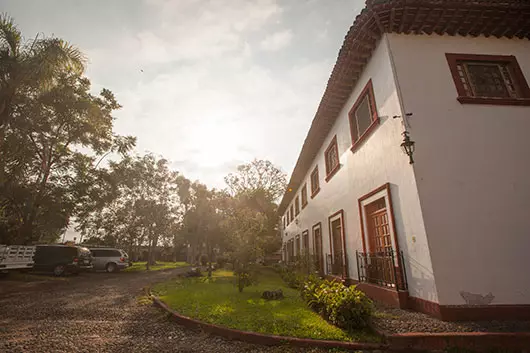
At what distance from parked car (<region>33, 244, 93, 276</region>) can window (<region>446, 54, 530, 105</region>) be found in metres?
20.1

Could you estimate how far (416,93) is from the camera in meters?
5.50

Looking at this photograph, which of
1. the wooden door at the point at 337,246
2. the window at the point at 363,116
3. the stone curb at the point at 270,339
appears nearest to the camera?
the stone curb at the point at 270,339

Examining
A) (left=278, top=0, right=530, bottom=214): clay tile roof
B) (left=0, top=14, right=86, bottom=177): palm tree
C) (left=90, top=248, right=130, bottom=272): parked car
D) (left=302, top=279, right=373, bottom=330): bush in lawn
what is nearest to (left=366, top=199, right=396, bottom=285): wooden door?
(left=302, top=279, right=373, bottom=330): bush in lawn

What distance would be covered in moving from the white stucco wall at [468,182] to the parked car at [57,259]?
735 inches

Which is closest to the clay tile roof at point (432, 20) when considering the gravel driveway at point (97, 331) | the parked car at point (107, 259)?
the gravel driveway at point (97, 331)

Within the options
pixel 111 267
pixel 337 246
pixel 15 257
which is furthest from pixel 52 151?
pixel 337 246

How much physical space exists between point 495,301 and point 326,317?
114 inches

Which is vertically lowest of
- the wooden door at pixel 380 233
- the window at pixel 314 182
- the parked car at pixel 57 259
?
the parked car at pixel 57 259

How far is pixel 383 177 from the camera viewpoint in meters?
5.98

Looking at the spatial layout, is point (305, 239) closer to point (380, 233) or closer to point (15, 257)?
point (380, 233)

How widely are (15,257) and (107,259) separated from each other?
20.8 ft

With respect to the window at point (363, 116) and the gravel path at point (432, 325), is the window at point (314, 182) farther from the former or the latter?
the gravel path at point (432, 325)

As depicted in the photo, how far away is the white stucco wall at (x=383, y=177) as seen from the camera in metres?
4.76

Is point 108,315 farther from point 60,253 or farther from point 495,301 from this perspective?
point 60,253
